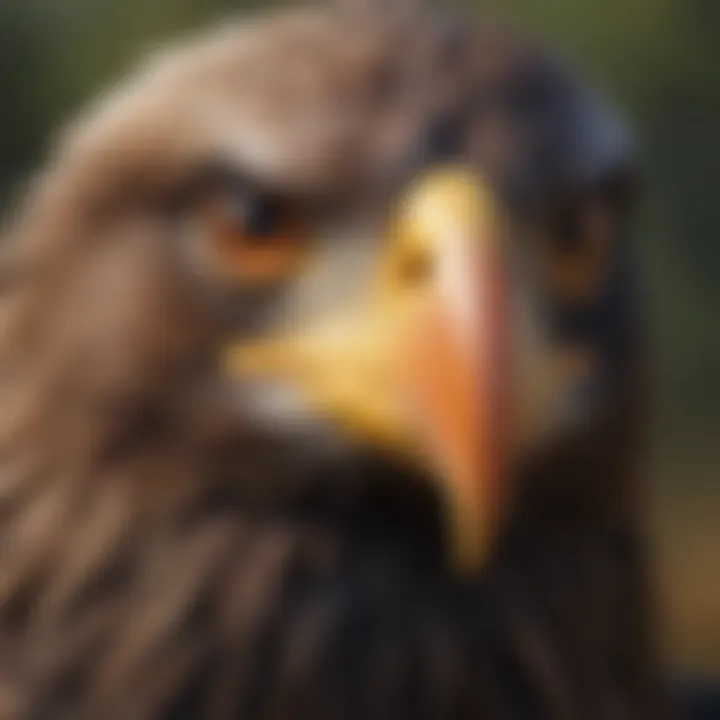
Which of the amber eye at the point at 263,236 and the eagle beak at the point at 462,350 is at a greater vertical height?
the amber eye at the point at 263,236

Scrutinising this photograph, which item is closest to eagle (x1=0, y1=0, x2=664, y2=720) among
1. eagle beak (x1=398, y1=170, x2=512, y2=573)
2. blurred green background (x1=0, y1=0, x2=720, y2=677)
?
eagle beak (x1=398, y1=170, x2=512, y2=573)

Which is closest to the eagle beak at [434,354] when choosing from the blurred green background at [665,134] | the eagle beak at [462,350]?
the eagle beak at [462,350]

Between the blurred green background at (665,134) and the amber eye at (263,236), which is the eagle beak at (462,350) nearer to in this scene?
the amber eye at (263,236)

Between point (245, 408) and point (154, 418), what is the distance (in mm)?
40

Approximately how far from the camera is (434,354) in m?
0.77

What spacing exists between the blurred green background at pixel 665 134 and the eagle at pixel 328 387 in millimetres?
599

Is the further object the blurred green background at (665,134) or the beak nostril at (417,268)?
the blurred green background at (665,134)

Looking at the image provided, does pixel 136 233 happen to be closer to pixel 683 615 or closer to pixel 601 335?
pixel 601 335

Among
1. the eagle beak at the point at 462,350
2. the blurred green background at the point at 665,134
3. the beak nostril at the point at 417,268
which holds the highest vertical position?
the blurred green background at the point at 665,134

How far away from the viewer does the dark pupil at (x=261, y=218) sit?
0.81 metres

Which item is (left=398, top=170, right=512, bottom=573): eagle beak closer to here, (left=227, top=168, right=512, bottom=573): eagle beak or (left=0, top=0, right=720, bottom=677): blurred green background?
(left=227, top=168, right=512, bottom=573): eagle beak

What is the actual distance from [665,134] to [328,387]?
1134mm

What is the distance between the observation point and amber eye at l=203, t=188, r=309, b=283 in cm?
81

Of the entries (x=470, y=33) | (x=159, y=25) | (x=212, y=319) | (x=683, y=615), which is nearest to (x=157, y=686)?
(x=212, y=319)
